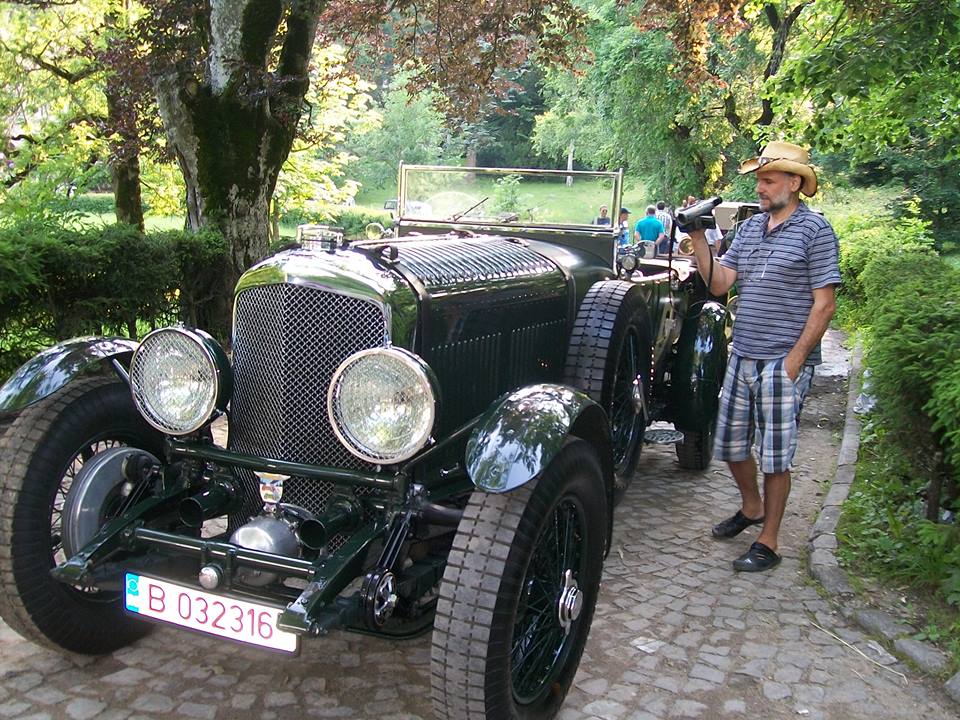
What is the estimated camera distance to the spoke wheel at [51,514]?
2.99m

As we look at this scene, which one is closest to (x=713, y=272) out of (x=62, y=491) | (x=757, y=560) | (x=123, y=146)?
(x=757, y=560)

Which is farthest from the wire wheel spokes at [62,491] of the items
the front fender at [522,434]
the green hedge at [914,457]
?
the green hedge at [914,457]

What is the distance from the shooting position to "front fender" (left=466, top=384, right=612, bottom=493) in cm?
262

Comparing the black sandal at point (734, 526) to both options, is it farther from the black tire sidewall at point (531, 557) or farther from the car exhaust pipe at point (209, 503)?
the car exhaust pipe at point (209, 503)

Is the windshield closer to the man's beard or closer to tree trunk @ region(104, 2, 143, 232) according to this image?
the man's beard

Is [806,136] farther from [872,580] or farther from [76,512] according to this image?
[76,512]

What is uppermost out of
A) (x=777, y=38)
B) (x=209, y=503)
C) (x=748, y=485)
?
(x=777, y=38)

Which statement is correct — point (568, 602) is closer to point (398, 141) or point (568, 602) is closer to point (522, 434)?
point (522, 434)

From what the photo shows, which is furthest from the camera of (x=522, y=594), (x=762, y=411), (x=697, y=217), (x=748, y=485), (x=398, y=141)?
(x=398, y=141)

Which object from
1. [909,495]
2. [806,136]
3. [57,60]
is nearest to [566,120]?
[57,60]

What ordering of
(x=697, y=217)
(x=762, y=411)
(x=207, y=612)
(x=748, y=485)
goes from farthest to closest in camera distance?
(x=748, y=485) → (x=762, y=411) → (x=697, y=217) → (x=207, y=612)

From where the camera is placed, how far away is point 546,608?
293cm

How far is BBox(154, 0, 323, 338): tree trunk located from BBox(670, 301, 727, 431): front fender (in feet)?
→ 14.4

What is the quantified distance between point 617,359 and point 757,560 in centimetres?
121
